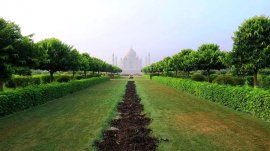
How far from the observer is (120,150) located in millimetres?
8891

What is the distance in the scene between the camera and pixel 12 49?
18.3 metres

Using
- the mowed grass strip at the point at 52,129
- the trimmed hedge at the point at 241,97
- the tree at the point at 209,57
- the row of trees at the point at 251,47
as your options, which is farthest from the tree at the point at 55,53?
the row of trees at the point at 251,47

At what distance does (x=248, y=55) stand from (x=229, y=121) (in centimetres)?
966

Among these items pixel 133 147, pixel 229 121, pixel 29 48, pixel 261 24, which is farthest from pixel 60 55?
pixel 133 147

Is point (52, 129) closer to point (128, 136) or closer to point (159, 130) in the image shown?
point (128, 136)

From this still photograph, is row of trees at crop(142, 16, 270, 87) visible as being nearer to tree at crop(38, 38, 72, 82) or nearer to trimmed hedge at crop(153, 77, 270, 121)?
trimmed hedge at crop(153, 77, 270, 121)

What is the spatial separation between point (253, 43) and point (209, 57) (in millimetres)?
12831

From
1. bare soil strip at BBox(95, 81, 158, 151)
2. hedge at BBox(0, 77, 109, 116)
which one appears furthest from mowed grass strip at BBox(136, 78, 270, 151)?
hedge at BBox(0, 77, 109, 116)

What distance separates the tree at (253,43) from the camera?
69.1ft

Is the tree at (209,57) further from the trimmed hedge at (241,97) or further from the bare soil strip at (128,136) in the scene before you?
the bare soil strip at (128,136)

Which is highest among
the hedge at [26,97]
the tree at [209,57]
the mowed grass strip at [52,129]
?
the tree at [209,57]

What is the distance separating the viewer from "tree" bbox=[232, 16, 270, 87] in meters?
21.1

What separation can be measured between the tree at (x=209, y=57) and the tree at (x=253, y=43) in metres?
11.3

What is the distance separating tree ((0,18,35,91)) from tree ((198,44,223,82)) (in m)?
21.1
